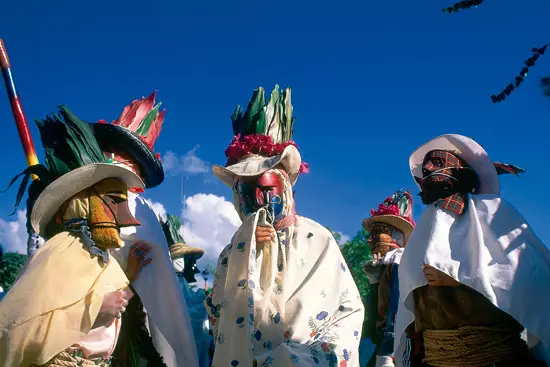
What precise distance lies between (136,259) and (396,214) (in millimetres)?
3673

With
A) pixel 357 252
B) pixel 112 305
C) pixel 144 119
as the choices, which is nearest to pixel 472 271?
pixel 112 305

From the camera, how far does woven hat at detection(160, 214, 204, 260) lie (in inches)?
358

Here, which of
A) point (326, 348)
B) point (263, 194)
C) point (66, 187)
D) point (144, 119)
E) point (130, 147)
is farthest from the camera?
point (144, 119)

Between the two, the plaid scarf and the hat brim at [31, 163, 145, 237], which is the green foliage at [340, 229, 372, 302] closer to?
the plaid scarf

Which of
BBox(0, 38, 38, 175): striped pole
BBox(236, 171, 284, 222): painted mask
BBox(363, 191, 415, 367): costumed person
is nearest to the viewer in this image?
BBox(236, 171, 284, 222): painted mask

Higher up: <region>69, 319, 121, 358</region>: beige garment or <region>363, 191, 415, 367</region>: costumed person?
<region>363, 191, 415, 367</region>: costumed person

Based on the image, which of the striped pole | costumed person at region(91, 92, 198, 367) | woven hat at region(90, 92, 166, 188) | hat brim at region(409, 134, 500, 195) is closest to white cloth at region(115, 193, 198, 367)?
costumed person at region(91, 92, 198, 367)

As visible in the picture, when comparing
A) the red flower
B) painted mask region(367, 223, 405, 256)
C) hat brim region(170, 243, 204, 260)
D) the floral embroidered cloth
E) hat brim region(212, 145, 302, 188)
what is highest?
hat brim region(170, 243, 204, 260)

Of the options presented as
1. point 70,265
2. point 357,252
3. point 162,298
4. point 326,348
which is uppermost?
point 357,252

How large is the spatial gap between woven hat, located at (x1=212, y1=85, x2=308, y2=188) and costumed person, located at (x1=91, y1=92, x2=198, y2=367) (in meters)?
0.67

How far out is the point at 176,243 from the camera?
9.30 metres

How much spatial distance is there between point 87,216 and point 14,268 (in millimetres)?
5295

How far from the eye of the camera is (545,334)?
11.2 feet

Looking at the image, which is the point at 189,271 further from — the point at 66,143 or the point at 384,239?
the point at 66,143
